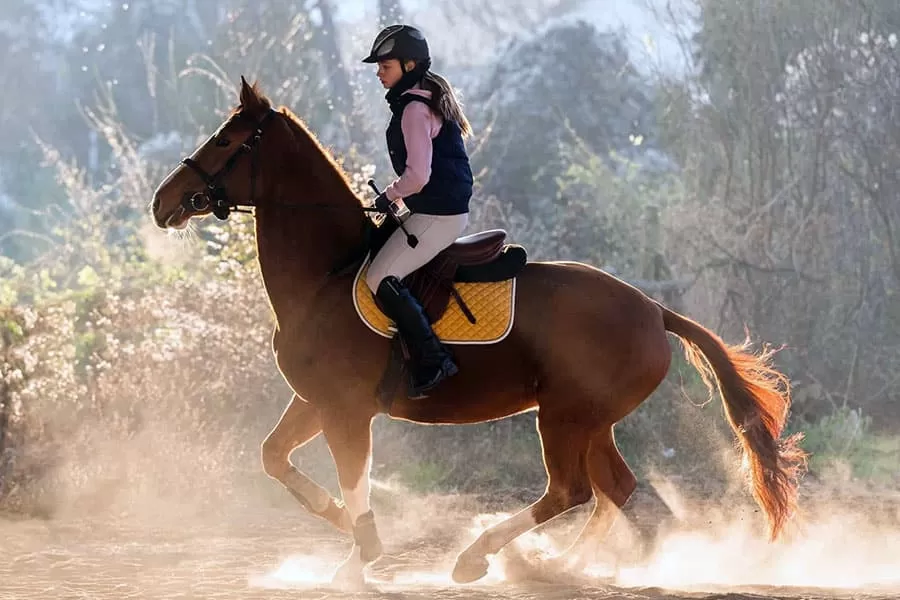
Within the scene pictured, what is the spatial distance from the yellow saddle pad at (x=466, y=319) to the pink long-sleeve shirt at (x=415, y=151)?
60cm

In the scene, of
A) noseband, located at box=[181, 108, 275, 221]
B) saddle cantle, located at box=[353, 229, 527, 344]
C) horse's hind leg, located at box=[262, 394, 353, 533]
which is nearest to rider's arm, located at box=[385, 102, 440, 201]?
saddle cantle, located at box=[353, 229, 527, 344]

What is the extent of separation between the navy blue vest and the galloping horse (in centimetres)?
43

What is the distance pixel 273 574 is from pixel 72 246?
11.8 m

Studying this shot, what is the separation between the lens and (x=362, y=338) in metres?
5.87

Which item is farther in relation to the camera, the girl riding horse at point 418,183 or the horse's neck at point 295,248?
the horse's neck at point 295,248

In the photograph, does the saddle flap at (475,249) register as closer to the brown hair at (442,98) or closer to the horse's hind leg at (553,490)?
the brown hair at (442,98)

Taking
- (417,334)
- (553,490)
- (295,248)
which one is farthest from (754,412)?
(295,248)

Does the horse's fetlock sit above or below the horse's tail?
below

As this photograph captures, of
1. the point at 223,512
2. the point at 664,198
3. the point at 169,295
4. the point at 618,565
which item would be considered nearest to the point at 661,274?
the point at 664,198

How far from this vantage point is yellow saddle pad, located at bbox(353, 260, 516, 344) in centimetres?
586

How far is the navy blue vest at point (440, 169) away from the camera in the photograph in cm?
585

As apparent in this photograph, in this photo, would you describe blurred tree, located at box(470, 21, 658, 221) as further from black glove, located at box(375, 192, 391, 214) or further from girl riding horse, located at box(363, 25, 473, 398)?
black glove, located at box(375, 192, 391, 214)

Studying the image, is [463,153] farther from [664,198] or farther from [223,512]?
[664,198]

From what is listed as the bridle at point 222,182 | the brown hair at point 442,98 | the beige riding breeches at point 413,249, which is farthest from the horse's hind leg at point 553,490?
the brown hair at point 442,98
